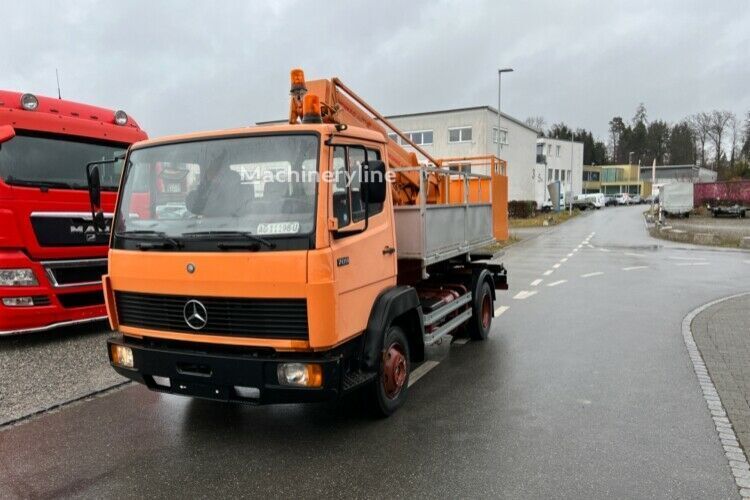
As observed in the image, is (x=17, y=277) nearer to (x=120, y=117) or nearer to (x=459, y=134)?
(x=120, y=117)

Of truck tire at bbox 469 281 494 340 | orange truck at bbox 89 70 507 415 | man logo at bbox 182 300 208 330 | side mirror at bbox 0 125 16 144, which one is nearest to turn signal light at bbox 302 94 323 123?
orange truck at bbox 89 70 507 415

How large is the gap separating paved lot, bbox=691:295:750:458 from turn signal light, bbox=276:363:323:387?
316cm

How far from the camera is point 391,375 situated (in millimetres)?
4523

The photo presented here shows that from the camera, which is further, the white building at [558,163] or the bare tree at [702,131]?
the bare tree at [702,131]

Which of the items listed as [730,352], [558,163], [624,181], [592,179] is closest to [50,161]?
[730,352]

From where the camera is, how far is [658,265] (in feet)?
50.4

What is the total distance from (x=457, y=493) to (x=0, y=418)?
3958mm

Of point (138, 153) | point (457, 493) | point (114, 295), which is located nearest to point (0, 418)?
point (114, 295)

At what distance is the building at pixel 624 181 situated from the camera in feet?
325

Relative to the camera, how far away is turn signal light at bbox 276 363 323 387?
11.8ft

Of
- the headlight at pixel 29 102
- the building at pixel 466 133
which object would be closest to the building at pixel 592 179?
the building at pixel 466 133

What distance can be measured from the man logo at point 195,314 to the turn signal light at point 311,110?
5.20 ft

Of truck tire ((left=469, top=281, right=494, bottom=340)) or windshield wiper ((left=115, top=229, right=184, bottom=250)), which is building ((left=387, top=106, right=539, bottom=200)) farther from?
windshield wiper ((left=115, top=229, right=184, bottom=250))

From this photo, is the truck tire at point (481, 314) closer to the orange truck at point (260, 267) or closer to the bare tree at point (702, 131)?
the orange truck at point (260, 267)
